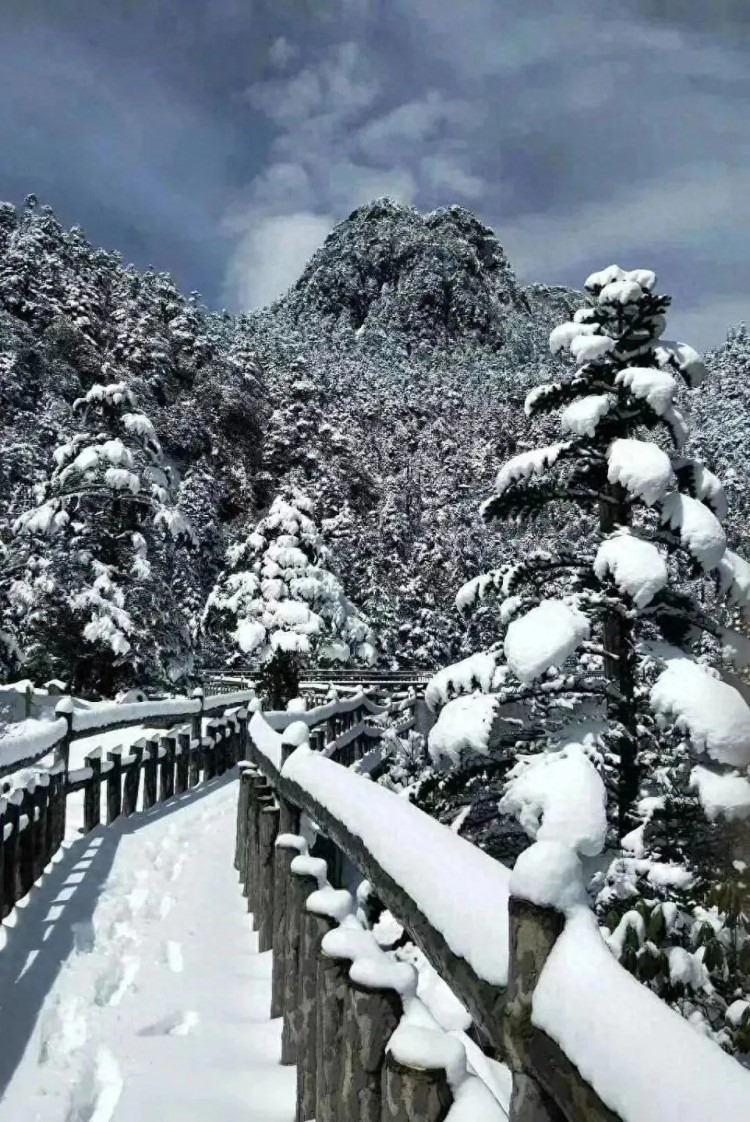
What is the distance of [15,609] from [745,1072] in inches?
1085

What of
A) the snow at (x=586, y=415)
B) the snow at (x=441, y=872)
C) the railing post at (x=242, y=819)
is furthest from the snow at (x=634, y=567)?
the railing post at (x=242, y=819)

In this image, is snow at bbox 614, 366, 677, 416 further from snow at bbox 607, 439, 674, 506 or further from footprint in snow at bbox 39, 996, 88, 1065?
footprint in snow at bbox 39, 996, 88, 1065

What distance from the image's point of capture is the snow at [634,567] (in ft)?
19.2

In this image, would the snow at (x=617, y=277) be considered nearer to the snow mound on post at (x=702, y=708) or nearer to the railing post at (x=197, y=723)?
the snow mound on post at (x=702, y=708)

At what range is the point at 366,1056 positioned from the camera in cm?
251

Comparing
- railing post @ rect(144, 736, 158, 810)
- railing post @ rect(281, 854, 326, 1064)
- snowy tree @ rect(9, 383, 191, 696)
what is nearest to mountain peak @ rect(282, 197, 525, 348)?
snowy tree @ rect(9, 383, 191, 696)

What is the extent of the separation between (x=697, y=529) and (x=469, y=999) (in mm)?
4794

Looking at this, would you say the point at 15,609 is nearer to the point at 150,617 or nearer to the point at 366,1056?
the point at 150,617

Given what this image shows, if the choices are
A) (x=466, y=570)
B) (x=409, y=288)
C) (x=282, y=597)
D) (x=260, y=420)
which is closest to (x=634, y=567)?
(x=282, y=597)

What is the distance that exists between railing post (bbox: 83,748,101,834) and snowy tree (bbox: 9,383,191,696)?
14.6 meters

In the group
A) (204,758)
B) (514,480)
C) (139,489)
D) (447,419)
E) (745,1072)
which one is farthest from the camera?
(447,419)

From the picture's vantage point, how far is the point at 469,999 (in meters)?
1.93

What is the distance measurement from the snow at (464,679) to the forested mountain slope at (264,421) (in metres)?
20.8

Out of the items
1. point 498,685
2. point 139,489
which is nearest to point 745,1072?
point 498,685
